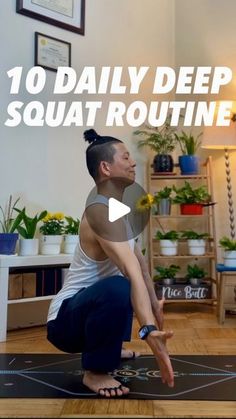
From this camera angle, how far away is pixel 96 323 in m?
1.19

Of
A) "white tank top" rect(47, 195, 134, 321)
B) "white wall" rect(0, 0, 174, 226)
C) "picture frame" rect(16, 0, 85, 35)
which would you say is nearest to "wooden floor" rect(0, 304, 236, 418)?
"white tank top" rect(47, 195, 134, 321)

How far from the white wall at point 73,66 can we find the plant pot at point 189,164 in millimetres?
283

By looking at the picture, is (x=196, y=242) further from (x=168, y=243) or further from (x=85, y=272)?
(x=85, y=272)

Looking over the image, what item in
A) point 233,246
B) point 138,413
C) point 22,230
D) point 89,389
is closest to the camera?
point 138,413

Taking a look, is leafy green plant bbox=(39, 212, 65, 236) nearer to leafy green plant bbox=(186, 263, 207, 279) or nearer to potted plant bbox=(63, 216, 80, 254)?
potted plant bbox=(63, 216, 80, 254)

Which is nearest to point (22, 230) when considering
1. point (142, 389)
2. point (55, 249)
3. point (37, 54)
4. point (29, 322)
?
point (55, 249)

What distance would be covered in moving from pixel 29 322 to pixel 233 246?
44.8 inches

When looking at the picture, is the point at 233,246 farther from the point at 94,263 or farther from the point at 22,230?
the point at 94,263

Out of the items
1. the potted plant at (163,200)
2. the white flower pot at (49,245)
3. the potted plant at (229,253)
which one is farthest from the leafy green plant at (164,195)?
the white flower pot at (49,245)

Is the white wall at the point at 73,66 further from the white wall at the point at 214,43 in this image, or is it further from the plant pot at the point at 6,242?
the plant pot at the point at 6,242

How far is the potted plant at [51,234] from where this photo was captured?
7.54ft

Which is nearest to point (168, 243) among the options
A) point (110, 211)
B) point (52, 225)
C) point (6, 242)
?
point (52, 225)

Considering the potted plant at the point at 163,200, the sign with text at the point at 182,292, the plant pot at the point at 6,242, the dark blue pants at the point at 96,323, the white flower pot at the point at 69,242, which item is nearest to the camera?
the dark blue pants at the point at 96,323

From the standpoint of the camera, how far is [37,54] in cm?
252
